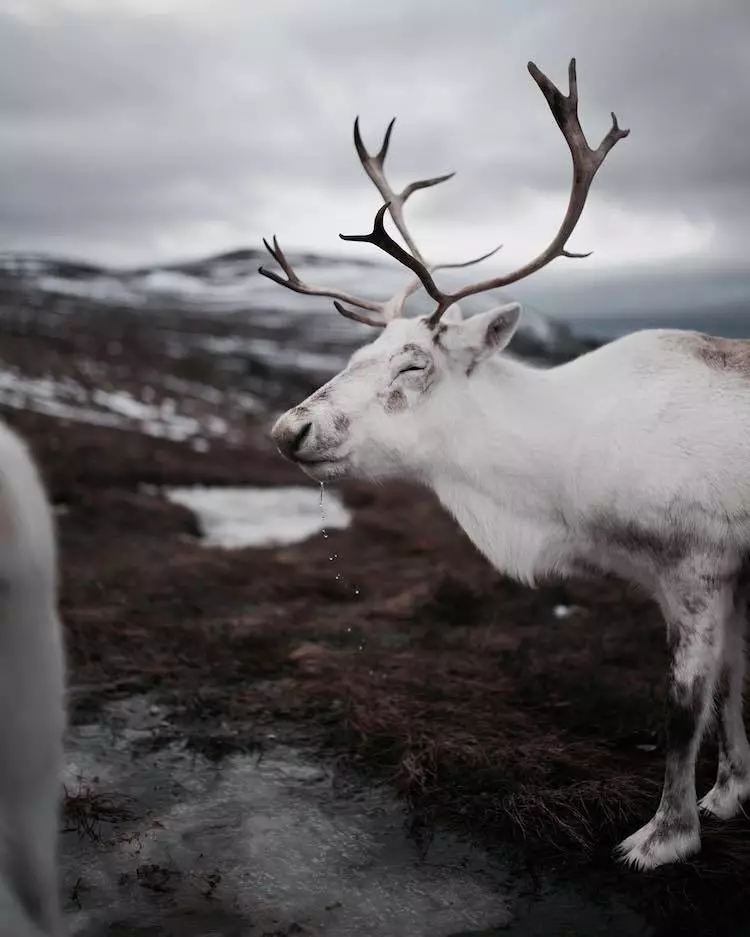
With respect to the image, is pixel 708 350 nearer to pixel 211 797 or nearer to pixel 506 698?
pixel 506 698

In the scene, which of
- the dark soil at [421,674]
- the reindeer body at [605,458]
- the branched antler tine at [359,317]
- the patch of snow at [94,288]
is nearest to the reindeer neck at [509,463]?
the reindeer body at [605,458]

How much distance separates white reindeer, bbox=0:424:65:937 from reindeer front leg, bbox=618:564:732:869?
2054 mm

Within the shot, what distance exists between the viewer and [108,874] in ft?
10.0

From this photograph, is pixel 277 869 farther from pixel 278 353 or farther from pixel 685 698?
pixel 278 353

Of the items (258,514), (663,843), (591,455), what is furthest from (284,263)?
(258,514)

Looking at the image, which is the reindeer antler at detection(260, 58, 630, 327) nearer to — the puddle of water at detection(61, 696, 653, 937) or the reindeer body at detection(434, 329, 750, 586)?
the reindeer body at detection(434, 329, 750, 586)

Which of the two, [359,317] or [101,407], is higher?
[359,317]

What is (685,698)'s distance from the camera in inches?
122

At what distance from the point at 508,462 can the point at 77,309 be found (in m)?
42.9

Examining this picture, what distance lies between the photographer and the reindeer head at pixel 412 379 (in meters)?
3.33

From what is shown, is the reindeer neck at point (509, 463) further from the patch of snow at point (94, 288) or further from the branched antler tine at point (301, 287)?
the patch of snow at point (94, 288)

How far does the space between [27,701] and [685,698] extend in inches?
86.5

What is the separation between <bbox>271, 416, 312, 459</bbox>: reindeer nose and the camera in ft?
10.7

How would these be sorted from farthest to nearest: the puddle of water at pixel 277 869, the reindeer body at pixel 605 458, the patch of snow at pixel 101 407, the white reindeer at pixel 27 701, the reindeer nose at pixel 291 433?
the patch of snow at pixel 101 407, the reindeer nose at pixel 291 433, the reindeer body at pixel 605 458, the puddle of water at pixel 277 869, the white reindeer at pixel 27 701
